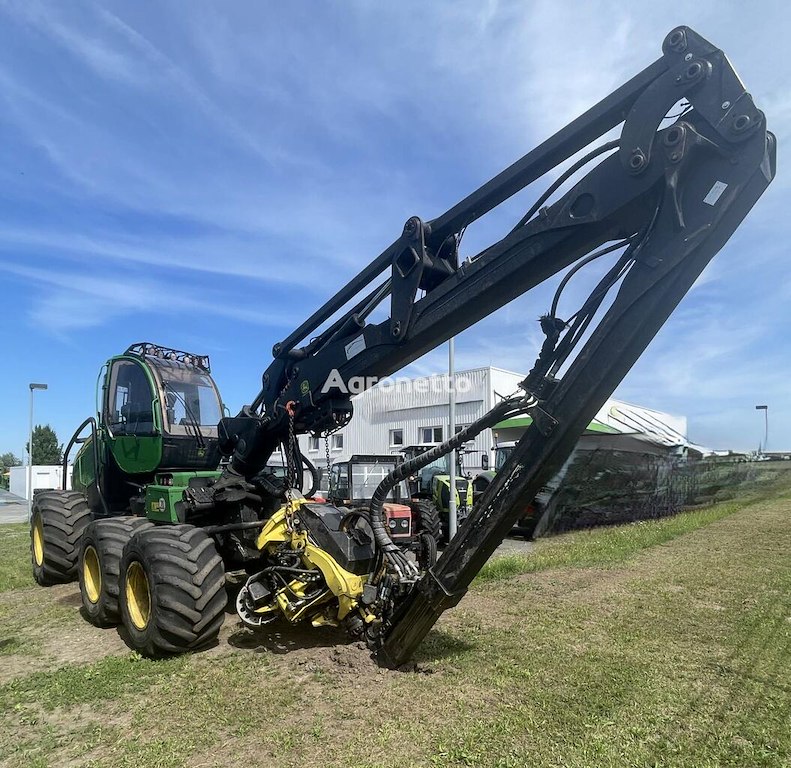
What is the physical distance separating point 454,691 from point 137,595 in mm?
3089

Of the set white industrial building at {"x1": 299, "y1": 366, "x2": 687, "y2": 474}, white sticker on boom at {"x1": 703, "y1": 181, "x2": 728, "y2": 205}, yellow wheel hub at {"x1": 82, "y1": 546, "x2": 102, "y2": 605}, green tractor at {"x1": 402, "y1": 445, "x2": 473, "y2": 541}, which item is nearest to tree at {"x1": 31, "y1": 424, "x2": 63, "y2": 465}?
white industrial building at {"x1": 299, "y1": 366, "x2": 687, "y2": 474}

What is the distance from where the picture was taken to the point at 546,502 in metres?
14.2

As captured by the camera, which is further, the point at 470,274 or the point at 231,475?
the point at 231,475

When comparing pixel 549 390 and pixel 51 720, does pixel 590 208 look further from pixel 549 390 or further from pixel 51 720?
pixel 51 720

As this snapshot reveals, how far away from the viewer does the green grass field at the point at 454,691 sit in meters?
3.58

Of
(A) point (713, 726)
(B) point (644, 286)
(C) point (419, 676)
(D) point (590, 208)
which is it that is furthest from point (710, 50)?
(C) point (419, 676)

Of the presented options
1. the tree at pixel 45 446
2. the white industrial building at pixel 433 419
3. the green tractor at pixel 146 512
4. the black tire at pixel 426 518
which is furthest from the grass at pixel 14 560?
the tree at pixel 45 446

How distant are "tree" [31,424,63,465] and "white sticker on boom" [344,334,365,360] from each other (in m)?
67.1

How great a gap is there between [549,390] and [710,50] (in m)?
2.12

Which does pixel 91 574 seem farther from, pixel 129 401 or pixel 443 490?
pixel 443 490

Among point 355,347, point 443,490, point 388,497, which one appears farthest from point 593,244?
point 443,490

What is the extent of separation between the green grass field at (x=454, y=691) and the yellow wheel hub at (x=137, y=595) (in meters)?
0.32

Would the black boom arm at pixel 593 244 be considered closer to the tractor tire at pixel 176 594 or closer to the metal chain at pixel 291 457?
the metal chain at pixel 291 457

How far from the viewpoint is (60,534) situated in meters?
8.41
